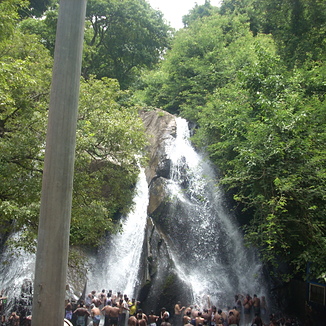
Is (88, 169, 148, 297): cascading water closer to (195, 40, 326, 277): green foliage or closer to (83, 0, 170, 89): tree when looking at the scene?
(195, 40, 326, 277): green foliage

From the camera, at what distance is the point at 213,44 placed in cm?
2325

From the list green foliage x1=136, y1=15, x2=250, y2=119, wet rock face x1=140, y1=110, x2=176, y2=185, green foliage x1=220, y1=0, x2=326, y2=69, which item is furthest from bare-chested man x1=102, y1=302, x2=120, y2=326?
green foliage x1=220, y1=0, x2=326, y2=69

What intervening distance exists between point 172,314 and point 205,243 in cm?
318

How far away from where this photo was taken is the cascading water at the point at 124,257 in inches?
532

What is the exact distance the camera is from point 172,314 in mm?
12016

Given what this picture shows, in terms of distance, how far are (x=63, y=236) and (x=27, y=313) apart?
33.4 ft

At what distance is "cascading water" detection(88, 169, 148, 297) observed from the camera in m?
13.5

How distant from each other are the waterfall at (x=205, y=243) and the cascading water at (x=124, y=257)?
1.52 m

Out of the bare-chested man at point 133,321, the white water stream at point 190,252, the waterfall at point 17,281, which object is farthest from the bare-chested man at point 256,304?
the waterfall at point 17,281

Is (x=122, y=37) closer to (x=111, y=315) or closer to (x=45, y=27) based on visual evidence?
(x=45, y=27)

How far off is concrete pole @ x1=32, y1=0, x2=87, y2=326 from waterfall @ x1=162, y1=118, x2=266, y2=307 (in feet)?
30.6

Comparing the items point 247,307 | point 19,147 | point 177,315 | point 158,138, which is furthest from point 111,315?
point 158,138

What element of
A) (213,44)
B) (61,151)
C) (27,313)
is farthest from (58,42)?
(213,44)

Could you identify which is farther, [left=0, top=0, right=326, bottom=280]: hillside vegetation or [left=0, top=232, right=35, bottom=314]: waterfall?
[left=0, top=232, right=35, bottom=314]: waterfall
